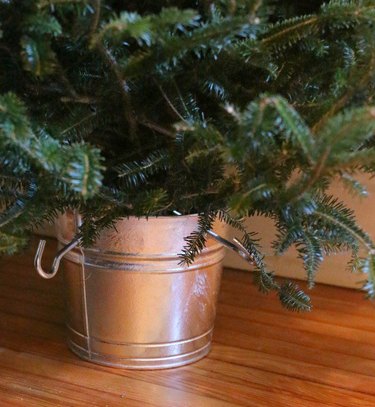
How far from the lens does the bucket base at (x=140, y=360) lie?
59 cm

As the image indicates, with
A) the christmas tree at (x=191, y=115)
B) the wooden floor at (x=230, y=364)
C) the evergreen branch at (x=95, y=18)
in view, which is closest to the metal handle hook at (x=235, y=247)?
the christmas tree at (x=191, y=115)

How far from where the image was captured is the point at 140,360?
1.92ft

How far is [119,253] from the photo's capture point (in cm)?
55

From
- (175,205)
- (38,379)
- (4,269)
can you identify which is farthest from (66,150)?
(4,269)

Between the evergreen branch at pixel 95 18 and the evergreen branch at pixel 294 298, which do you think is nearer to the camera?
the evergreen branch at pixel 95 18

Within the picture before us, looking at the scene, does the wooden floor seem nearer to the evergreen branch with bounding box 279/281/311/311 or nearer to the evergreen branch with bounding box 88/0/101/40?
the evergreen branch with bounding box 279/281/311/311

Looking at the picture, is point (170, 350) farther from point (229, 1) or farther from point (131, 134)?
point (229, 1)

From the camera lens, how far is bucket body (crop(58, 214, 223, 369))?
0.54 m

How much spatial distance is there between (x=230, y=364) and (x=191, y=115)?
29 centimetres

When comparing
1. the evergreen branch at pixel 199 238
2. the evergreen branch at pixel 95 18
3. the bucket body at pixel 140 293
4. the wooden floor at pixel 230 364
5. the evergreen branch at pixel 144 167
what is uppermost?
the evergreen branch at pixel 95 18

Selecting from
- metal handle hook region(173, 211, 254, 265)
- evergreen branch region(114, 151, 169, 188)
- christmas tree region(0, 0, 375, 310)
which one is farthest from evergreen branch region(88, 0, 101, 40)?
metal handle hook region(173, 211, 254, 265)

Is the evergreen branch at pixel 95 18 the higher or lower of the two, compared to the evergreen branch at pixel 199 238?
higher

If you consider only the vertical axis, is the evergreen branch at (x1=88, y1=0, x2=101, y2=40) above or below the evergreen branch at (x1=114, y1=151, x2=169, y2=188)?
above

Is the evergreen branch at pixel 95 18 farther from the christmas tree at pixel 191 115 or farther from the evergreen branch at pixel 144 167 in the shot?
the evergreen branch at pixel 144 167
